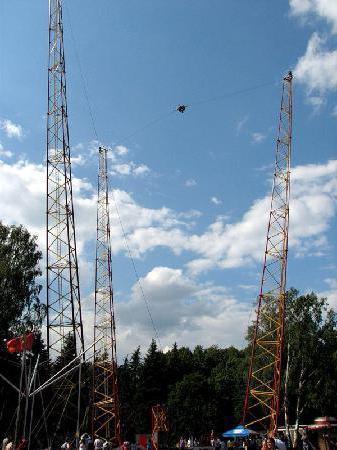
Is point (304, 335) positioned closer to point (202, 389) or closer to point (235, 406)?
point (202, 389)

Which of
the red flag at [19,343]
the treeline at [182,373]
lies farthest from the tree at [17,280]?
the red flag at [19,343]

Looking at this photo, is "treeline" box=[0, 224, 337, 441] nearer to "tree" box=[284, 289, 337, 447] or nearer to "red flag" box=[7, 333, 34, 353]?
"tree" box=[284, 289, 337, 447]

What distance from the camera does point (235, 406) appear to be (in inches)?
3501

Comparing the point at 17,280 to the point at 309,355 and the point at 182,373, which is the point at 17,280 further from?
the point at 182,373

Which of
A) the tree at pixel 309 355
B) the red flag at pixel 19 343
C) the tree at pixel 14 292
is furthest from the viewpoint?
the tree at pixel 309 355

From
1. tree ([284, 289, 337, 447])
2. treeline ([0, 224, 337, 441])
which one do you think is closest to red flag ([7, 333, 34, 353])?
treeline ([0, 224, 337, 441])

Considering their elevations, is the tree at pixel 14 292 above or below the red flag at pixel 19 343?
above

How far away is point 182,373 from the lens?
9938cm

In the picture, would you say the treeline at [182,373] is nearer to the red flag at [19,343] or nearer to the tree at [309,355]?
the tree at [309,355]

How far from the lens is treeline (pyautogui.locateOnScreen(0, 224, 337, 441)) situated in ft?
155

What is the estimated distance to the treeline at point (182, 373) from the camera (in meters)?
47.2

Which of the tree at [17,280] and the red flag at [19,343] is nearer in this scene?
the red flag at [19,343]

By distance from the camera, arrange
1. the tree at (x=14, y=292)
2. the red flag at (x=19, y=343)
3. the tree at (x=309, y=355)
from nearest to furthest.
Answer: the red flag at (x=19, y=343) → the tree at (x=14, y=292) → the tree at (x=309, y=355)

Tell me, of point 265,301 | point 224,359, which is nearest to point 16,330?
point 265,301
